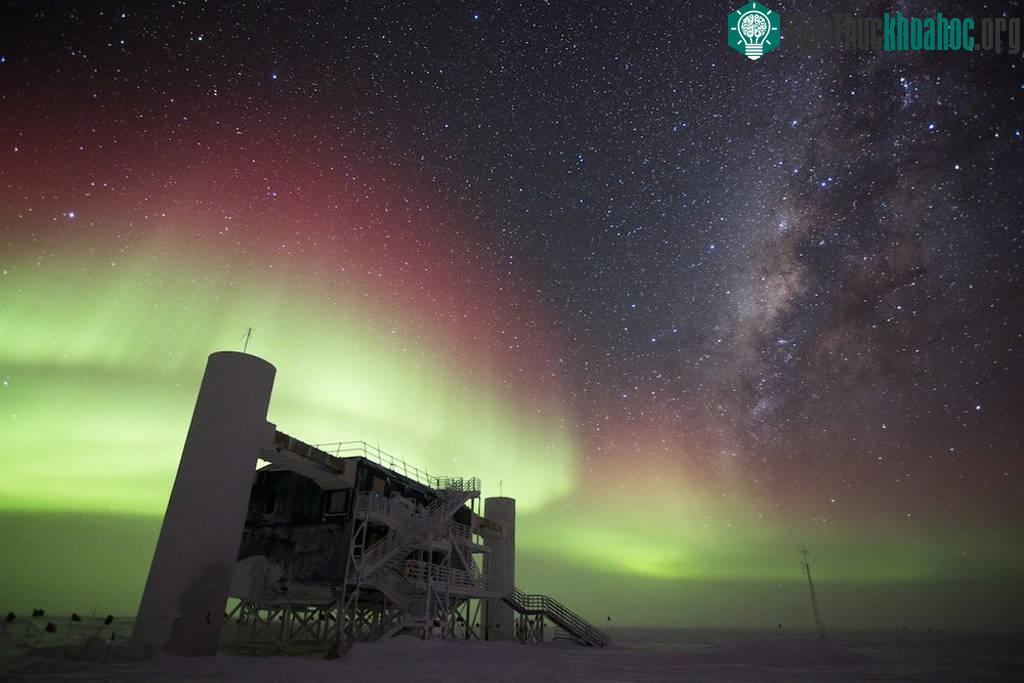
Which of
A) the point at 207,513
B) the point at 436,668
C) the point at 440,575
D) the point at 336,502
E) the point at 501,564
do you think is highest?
the point at 336,502

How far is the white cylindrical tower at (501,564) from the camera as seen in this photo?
41.8m

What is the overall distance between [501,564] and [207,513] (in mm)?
28780

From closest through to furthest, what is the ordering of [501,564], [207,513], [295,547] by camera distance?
[207,513] → [295,547] → [501,564]

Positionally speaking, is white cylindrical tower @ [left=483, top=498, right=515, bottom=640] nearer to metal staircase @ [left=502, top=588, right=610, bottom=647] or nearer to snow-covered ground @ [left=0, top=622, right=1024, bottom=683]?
metal staircase @ [left=502, top=588, right=610, bottom=647]

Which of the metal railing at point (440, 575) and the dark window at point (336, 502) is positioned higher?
the dark window at point (336, 502)

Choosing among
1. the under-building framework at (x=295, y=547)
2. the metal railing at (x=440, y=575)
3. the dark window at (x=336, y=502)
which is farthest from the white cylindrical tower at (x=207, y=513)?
the metal railing at (x=440, y=575)

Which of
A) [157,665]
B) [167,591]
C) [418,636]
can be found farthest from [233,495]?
[418,636]

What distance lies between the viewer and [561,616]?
4012cm

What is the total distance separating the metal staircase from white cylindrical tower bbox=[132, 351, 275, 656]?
24588mm

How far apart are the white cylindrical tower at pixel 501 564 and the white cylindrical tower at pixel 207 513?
73.9 feet

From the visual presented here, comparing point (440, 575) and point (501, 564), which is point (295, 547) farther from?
point (501, 564)

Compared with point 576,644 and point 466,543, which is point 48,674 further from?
point 576,644

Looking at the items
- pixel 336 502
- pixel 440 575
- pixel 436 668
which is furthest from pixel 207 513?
pixel 440 575

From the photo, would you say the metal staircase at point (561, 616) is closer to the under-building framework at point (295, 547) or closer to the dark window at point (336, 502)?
the under-building framework at point (295, 547)
